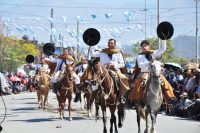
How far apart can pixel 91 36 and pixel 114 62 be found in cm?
127

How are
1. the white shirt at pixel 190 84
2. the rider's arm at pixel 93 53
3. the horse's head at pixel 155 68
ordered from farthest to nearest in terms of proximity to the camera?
the white shirt at pixel 190 84, the rider's arm at pixel 93 53, the horse's head at pixel 155 68

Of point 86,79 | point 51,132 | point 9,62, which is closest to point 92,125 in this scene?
point 51,132

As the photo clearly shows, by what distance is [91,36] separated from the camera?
16.8 meters

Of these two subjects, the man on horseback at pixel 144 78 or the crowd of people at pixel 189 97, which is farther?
the crowd of people at pixel 189 97

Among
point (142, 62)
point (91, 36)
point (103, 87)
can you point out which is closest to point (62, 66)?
point (91, 36)

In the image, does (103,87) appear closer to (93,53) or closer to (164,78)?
(93,53)

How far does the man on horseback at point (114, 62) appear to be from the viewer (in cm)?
1569

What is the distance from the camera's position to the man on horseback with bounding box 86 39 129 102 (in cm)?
1569

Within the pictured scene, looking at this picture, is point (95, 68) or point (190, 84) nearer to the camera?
point (95, 68)

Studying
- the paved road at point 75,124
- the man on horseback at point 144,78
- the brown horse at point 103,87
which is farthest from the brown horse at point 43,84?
the man on horseback at point 144,78

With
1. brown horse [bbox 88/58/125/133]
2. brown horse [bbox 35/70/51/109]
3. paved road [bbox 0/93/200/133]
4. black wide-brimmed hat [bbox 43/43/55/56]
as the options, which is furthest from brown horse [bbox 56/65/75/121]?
brown horse [bbox 88/58/125/133]

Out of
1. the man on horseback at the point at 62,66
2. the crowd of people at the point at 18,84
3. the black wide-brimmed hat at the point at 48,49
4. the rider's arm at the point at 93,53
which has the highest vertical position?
the black wide-brimmed hat at the point at 48,49

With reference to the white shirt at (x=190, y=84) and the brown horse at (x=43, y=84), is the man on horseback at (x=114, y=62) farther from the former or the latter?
the brown horse at (x=43, y=84)

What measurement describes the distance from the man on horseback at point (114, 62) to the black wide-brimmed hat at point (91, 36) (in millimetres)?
515
